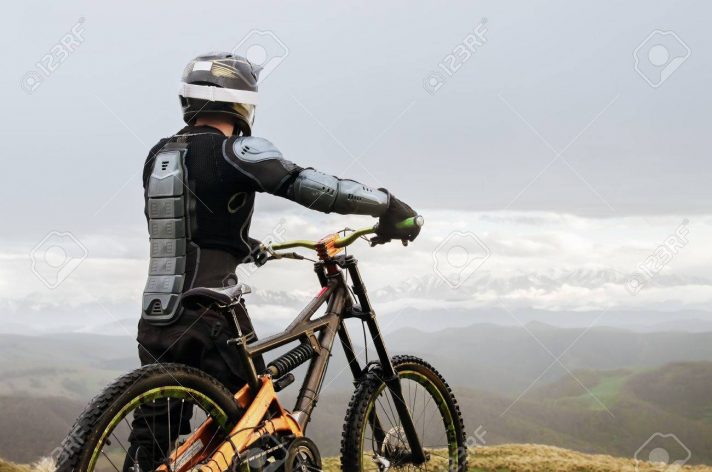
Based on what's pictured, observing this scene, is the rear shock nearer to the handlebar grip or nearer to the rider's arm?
the rider's arm

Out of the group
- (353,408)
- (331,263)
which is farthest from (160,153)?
(353,408)

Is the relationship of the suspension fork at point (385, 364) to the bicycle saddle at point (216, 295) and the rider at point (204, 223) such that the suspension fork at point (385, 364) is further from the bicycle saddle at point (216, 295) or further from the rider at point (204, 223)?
the bicycle saddle at point (216, 295)

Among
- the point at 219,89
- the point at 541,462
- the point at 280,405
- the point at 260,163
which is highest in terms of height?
the point at 219,89

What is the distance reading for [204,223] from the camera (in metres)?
5.29

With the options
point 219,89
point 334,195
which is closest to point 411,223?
point 334,195

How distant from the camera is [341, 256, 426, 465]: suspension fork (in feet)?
19.4

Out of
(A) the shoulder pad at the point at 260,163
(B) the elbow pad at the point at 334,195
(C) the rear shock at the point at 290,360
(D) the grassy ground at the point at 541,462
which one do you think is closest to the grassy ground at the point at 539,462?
(D) the grassy ground at the point at 541,462

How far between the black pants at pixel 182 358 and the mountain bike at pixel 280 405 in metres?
0.03

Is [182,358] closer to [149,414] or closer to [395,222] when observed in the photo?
[149,414]

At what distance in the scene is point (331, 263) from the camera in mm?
5859

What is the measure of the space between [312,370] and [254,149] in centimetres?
157

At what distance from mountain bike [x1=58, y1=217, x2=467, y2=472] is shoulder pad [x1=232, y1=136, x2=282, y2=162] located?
0.70 metres

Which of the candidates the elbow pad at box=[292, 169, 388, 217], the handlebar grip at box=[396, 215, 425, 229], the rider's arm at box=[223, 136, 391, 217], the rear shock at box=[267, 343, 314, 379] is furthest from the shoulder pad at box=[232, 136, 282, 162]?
the rear shock at box=[267, 343, 314, 379]

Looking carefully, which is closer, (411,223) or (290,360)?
(290,360)
